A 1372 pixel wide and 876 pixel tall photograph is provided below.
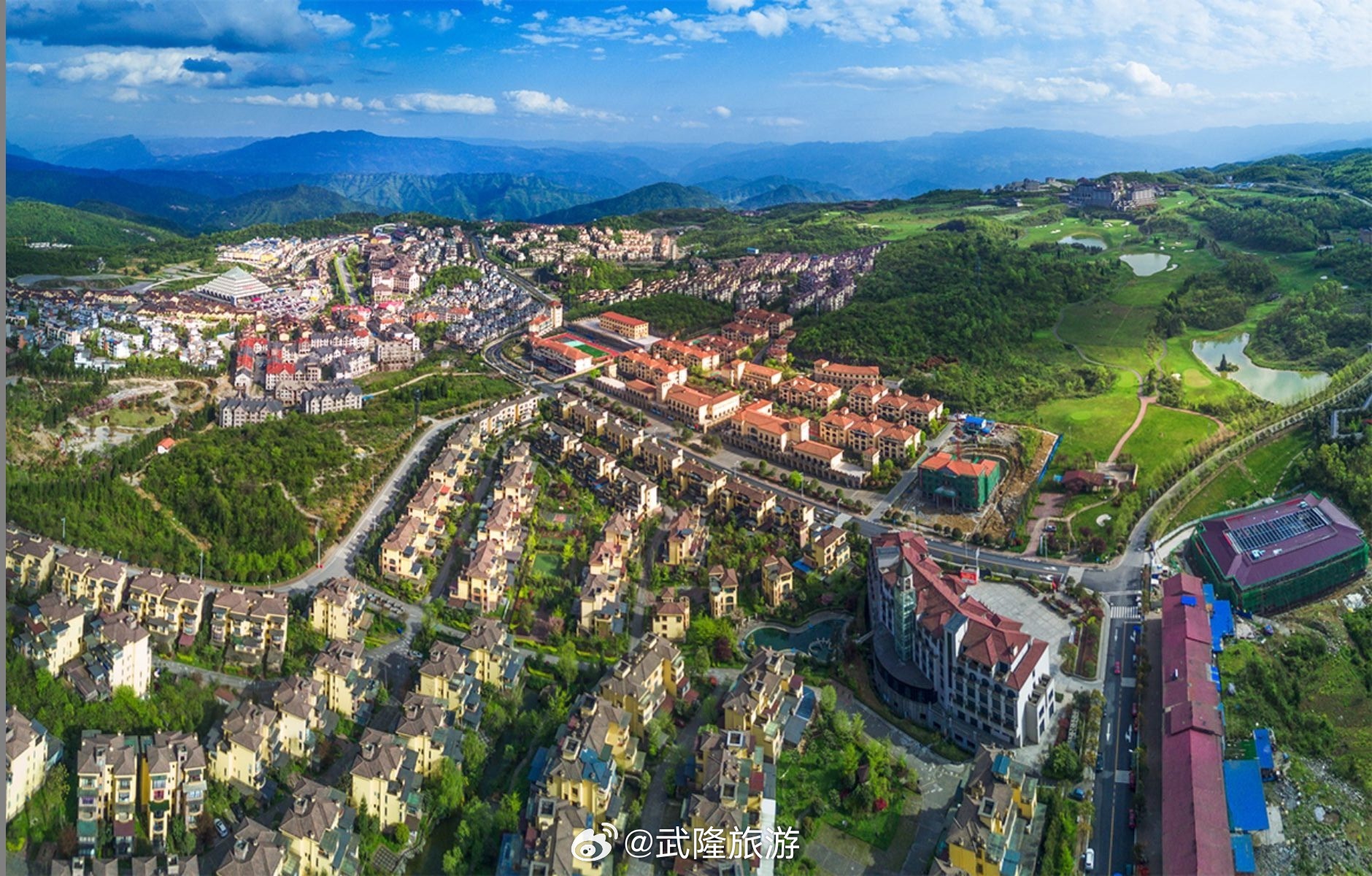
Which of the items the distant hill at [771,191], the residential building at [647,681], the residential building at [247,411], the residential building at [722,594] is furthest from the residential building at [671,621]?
the distant hill at [771,191]

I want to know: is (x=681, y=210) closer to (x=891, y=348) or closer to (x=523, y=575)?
(x=891, y=348)

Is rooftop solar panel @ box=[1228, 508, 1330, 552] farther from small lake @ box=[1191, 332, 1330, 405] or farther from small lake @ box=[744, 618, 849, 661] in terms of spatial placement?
small lake @ box=[1191, 332, 1330, 405]

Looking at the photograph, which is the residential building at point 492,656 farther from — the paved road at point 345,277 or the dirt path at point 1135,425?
the paved road at point 345,277

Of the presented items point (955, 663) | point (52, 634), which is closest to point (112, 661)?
point (52, 634)

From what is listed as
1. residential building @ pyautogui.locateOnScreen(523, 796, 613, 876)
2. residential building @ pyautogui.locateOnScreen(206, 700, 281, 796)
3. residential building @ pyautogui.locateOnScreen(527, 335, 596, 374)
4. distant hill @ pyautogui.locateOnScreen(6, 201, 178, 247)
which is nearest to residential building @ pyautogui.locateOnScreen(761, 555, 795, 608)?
residential building @ pyautogui.locateOnScreen(523, 796, 613, 876)

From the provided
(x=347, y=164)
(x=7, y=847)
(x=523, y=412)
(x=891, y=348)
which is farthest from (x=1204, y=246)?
(x=347, y=164)

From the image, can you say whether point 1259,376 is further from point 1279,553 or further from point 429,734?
point 429,734
